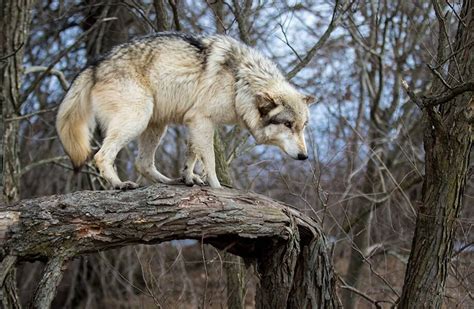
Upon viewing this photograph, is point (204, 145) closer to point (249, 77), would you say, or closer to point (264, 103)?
point (264, 103)

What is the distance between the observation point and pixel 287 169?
9.75m

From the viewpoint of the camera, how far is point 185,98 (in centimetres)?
636

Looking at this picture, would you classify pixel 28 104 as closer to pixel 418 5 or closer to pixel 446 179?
pixel 418 5

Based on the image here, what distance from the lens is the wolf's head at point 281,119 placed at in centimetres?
627

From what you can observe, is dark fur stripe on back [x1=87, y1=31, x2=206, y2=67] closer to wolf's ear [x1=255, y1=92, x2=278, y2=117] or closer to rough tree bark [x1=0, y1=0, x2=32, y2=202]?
wolf's ear [x1=255, y1=92, x2=278, y2=117]

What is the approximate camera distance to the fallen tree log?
438 centimetres

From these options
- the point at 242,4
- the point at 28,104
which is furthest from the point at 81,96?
the point at 28,104

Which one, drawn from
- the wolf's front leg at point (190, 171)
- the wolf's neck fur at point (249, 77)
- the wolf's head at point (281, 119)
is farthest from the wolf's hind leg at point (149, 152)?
the wolf's head at point (281, 119)

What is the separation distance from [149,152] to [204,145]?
83cm

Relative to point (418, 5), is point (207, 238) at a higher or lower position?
lower

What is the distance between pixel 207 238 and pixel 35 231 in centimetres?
148

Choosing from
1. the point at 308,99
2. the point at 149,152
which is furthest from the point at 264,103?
the point at 149,152

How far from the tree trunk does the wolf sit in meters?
1.21

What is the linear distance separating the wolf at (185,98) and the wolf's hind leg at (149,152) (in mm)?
114
